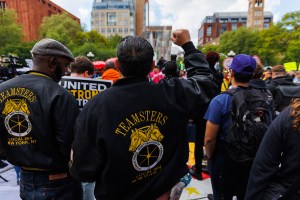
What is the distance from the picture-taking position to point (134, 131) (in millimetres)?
1271

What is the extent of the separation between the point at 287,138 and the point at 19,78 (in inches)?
75.1

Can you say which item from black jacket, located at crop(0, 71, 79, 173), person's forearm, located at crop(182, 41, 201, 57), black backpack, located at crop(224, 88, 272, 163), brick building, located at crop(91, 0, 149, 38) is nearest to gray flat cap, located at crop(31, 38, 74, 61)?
black jacket, located at crop(0, 71, 79, 173)

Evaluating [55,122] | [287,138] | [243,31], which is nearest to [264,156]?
[287,138]

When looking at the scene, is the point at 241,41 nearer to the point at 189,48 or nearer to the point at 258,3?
the point at 189,48

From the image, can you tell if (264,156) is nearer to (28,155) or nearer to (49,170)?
(49,170)

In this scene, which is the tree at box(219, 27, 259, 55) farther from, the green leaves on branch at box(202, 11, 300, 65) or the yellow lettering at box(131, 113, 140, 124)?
the yellow lettering at box(131, 113, 140, 124)

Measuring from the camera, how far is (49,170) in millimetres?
1737

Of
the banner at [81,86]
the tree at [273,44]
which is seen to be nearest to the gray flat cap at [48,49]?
the banner at [81,86]

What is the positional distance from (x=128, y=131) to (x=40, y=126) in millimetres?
813

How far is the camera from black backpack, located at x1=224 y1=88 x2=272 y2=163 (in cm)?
214

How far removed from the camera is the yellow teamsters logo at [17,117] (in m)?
1.69

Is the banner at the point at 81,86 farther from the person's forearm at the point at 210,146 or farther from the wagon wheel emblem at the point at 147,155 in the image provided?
the wagon wheel emblem at the point at 147,155

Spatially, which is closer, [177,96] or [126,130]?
[126,130]

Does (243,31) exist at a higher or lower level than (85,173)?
higher
